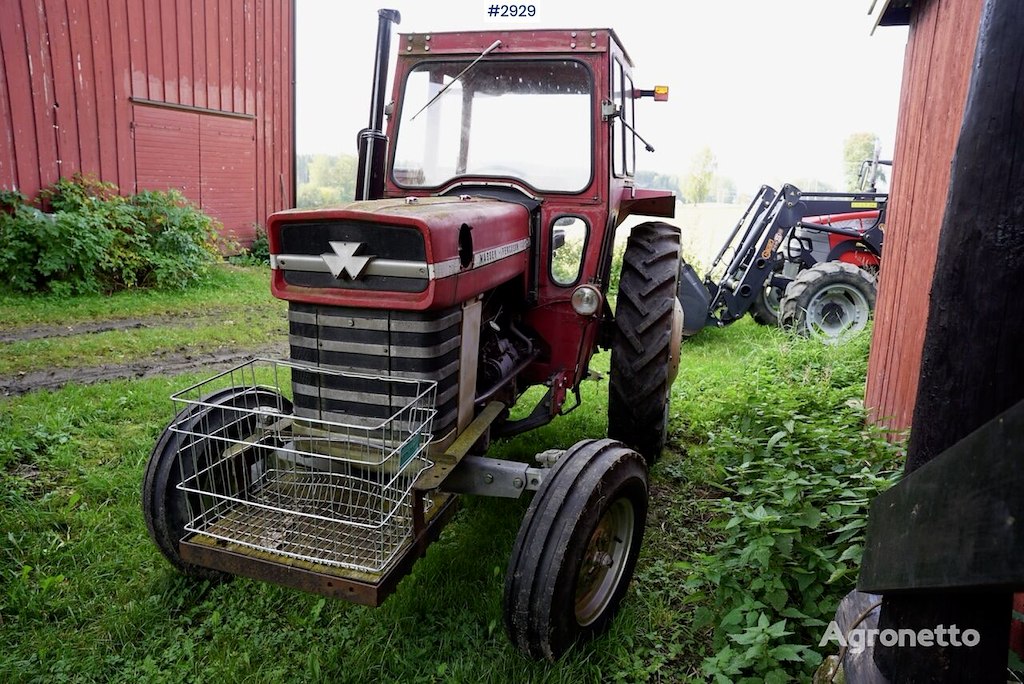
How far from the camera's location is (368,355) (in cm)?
237

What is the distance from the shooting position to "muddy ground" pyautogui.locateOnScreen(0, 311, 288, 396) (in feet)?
16.3

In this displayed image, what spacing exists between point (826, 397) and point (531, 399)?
2.05 meters

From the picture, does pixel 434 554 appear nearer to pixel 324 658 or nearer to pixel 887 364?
pixel 324 658

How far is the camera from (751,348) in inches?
271

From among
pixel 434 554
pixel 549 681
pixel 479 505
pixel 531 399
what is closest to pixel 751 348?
pixel 531 399

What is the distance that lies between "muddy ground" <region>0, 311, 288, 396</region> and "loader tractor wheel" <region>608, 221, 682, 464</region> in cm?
346

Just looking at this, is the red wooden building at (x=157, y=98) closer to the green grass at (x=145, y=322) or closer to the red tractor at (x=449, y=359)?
the green grass at (x=145, y=322)

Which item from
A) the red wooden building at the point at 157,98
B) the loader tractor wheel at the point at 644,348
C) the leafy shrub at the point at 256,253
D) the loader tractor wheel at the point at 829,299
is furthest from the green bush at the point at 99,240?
the loader tractor wheel at the point at 829,299

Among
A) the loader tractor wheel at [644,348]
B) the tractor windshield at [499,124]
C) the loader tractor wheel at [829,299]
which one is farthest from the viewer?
the loader tractor wheel at [829,299]

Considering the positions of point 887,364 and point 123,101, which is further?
point 123,101

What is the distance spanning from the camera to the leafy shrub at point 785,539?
2.24m

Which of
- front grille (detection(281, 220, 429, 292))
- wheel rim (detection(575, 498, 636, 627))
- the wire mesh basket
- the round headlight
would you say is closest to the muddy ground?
the wire mesh basket

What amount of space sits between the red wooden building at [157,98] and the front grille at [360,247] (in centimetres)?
777

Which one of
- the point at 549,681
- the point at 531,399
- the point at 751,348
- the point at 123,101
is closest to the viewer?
the point at 549,681
